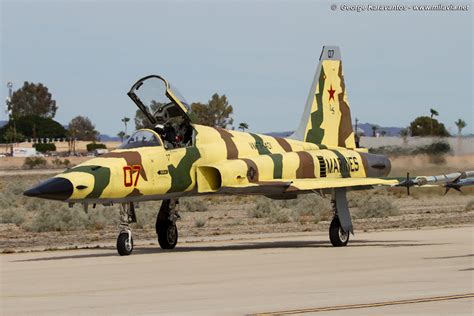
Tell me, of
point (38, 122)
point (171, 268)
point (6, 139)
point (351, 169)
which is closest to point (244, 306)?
point (171, 268)

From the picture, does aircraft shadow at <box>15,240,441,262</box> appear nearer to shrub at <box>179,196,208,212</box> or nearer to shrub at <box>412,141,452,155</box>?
shrub at <box>412,141,452,155</box>

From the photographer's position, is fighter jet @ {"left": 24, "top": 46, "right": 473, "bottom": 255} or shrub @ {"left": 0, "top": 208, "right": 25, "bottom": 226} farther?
Answer: shrub @ {"left": 0, "top": 208, "right": 25, "bottom": 226}

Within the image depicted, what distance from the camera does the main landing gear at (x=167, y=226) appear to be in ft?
77.7

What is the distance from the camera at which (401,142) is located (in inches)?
1369

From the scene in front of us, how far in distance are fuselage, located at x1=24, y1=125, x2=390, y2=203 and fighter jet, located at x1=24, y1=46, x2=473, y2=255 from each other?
0.02m

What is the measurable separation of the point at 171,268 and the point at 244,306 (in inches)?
223

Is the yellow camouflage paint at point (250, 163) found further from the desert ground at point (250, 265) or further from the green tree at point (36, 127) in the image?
the green tree at point (36, 127)

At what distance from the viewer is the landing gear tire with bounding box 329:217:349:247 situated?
2367 centimetres

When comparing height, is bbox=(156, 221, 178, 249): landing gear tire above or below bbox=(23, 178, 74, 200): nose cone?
below

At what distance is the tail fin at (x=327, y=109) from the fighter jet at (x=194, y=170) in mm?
122

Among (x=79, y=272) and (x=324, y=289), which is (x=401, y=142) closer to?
(x=79, y=272)

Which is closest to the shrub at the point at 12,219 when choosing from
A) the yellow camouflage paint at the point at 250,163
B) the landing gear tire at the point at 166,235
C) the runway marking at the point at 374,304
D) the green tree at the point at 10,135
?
the yellow camouflage paint at the point at 250,163

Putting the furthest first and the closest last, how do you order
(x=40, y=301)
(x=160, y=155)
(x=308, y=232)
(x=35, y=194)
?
1. (x=308, y=232)
2. (x=160, y=155)
3. (x=35, y=194)
4. (x=40, y=301)

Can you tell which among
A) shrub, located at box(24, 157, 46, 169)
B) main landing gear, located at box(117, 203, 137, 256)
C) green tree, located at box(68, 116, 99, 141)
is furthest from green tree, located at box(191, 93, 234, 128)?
main landing gear, located at box(117, 203, 137, 256)
